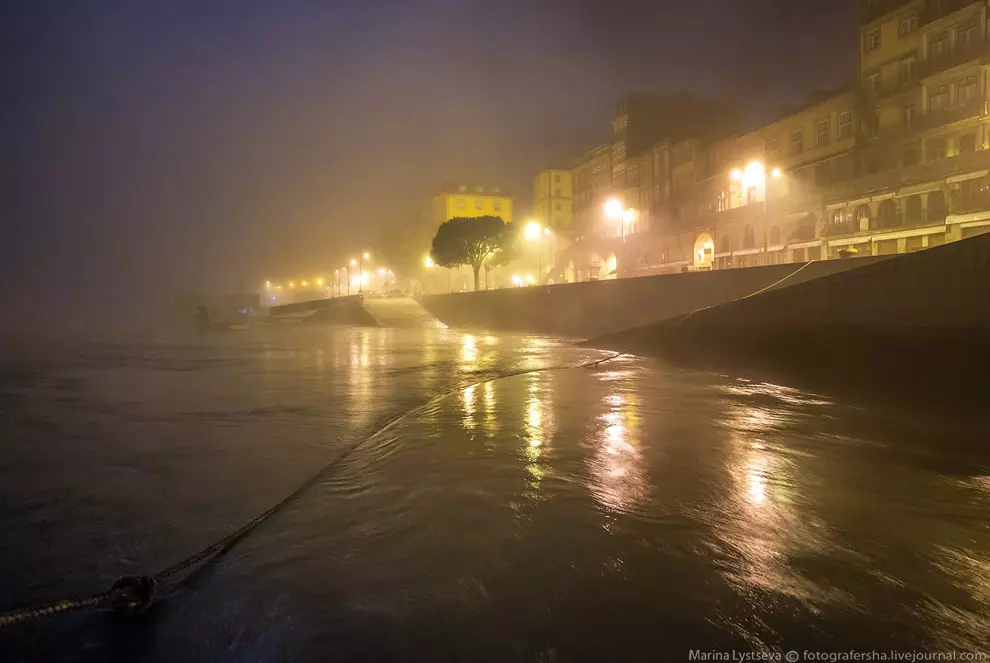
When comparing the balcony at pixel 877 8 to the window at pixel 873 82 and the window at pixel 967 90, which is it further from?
the window at pixel 967 90

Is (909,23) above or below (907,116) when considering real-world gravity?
above

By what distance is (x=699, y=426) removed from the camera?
777cm

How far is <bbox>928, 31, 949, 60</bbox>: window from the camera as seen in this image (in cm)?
3061

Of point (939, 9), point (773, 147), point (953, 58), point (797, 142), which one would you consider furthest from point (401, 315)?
point (939, 9)

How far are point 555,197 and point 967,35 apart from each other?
175 feet

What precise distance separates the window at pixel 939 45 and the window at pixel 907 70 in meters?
1.71

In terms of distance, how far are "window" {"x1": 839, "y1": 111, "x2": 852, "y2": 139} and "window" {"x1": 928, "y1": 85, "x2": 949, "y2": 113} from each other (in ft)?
16.9

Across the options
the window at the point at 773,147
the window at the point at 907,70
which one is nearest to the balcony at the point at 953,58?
the window at the point at 907,70

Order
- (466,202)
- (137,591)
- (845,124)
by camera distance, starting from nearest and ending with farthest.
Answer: (137,591) → (845,124) → (466,202)

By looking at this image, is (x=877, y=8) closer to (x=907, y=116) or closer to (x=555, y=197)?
(x=907, y=116)

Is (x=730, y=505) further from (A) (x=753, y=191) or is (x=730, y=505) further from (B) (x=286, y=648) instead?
(A) (x=753, y=191)

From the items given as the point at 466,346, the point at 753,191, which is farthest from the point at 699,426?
the point at 753,191

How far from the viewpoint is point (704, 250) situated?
46344 mm

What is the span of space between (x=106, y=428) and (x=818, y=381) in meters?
13.4
